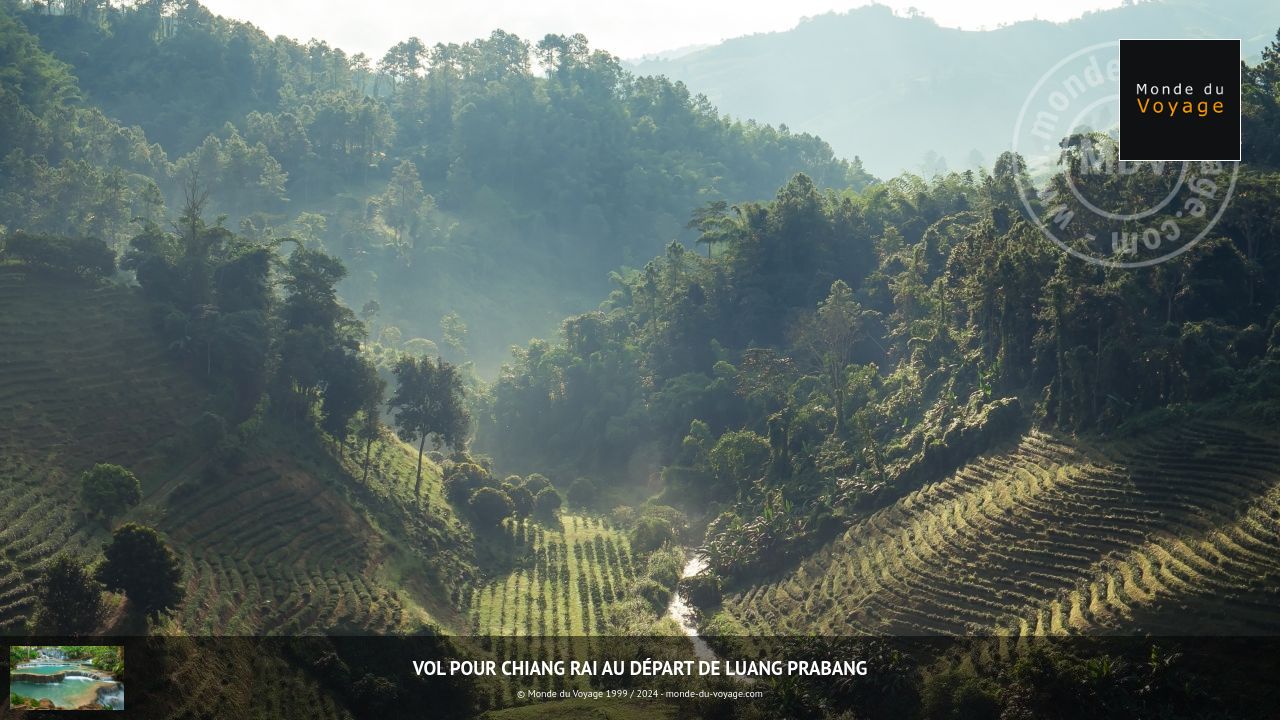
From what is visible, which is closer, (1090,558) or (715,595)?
(1090,558)

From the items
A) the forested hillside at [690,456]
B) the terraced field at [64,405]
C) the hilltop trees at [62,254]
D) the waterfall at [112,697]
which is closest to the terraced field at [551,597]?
the forested hillside at [690,456]

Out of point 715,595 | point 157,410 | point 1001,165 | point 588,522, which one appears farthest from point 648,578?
point 1001,165

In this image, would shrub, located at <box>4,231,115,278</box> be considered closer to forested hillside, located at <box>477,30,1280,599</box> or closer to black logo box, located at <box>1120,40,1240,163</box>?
forested hillside, located at <box>477,30,1280,599</box>

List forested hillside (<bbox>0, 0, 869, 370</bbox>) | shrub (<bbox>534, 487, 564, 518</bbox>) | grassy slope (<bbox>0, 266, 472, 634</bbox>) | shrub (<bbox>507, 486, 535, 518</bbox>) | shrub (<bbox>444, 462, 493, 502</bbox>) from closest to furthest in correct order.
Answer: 1. grassy slope (<bbox>0, 266, 472, 634</bbox>)
2. shrub (<bbox>444, 462, 493, 502</bbox>)
3. shrub (<bbox>507, 486, 535, 518</bbox>)
4. shrub (<bbox>534, 487, 564, 518</bbox>)
5. forested hillside (<bbox>0, 0, 869, 370</bbox>)

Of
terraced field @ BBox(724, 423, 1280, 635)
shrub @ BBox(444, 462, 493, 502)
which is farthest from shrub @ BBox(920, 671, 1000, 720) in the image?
shrub @ BBox(444, 462, 493, 502)

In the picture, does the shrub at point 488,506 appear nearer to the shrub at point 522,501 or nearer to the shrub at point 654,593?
the shrub at point 522,501

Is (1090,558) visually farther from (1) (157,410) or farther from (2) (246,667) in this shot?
(1) (157,410)

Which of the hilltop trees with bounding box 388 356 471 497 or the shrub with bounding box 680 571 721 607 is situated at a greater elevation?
the hilltop trees with bounding box 388 356 471 497
